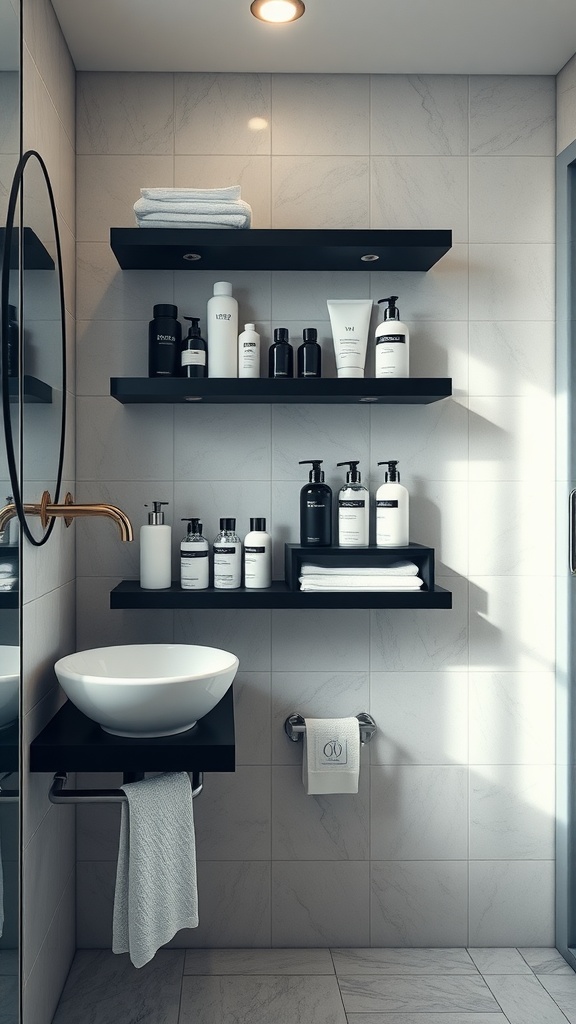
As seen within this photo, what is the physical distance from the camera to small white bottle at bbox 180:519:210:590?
2.04 meters

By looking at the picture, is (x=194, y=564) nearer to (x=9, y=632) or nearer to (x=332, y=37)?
(x=9, y=632)

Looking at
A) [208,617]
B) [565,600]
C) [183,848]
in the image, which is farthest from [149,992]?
[565,600]

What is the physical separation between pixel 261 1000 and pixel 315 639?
2.97ft

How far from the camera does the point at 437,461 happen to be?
7.25 feet

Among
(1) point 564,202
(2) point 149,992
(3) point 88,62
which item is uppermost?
(3) point 88,62

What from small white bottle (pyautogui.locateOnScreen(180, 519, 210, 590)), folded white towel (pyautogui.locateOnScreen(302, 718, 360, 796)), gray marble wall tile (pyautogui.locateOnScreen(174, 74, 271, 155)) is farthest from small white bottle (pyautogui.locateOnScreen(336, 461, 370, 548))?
gray marble wall tile (pyautogui.locateOnScreen(174, 74, 271, 155))

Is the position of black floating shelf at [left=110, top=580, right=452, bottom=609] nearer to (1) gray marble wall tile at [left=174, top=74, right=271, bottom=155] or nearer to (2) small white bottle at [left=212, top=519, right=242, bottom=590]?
(2) small white bottle at [left=212, top=519, right=242, bottom=590]

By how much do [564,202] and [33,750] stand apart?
6.30 ft

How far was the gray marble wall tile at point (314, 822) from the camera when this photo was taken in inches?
86.5

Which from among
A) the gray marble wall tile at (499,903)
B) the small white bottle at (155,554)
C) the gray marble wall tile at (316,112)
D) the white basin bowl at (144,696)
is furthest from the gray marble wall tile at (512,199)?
the gray marble wall tile at (499,903)

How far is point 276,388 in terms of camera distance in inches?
77.4

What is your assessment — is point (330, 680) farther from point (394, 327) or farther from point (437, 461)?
point (394, 327)

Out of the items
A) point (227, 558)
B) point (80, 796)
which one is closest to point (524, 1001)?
point (80, 796)

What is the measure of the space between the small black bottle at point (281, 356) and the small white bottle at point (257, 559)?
15.3 inches
